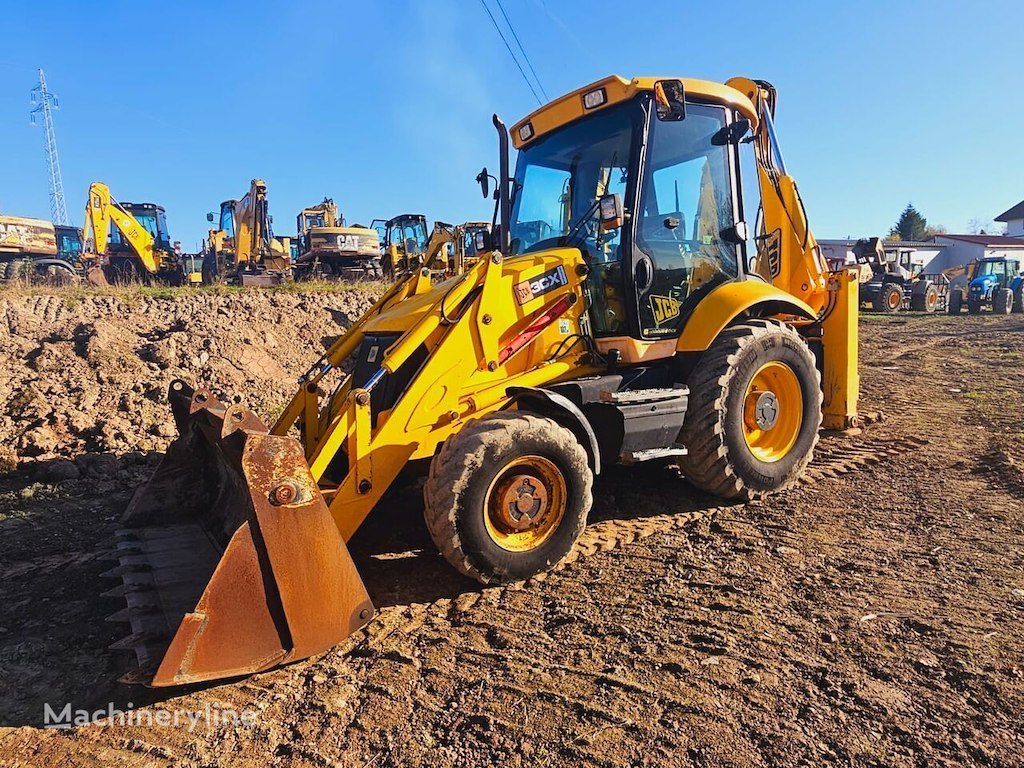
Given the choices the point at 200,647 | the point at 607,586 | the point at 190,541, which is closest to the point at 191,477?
the point at 190,541

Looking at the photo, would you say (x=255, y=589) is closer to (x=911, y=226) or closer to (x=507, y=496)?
(x=507, y=496)

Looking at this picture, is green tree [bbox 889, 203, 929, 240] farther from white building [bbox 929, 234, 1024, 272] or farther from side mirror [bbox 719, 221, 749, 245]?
side mirror [bbox 719, 221, 749, 245]

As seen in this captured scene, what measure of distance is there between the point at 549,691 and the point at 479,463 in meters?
1.11

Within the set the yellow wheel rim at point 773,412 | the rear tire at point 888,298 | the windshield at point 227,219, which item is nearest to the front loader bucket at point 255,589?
the yellow wheel rim at point 773,412

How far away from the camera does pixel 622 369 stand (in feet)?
14.6

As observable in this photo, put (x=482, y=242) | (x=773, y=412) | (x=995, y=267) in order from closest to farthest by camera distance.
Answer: (x=773, y=412)
(x=482, y=242)
(x=995, y=267)

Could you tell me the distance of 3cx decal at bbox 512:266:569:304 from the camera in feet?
13.4

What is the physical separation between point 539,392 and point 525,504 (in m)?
0.64

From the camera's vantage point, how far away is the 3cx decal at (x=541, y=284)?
4078 millimetres

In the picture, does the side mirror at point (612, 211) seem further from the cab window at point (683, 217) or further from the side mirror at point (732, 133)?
the side mirror at point (732, 133)

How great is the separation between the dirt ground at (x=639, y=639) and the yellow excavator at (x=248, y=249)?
14.2 metres

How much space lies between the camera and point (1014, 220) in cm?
5838


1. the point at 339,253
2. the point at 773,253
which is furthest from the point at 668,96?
the point at 339,253

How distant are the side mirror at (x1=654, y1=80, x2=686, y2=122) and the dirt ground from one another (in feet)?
8.79
